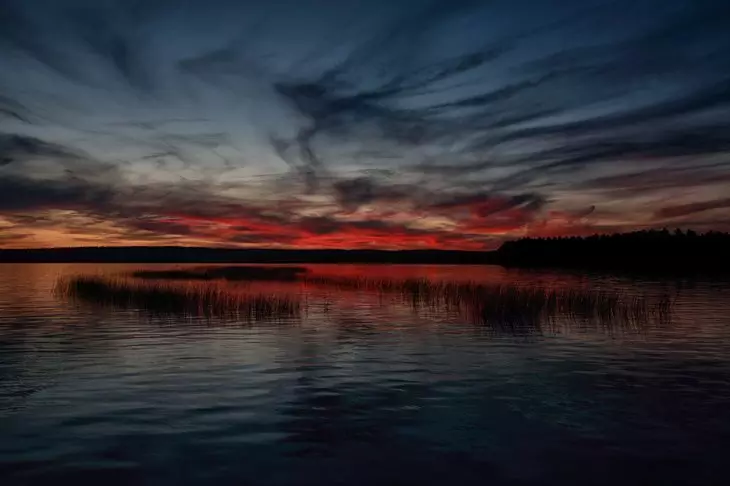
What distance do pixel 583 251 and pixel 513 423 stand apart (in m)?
143

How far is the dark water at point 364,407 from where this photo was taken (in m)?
10.9

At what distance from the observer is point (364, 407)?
15.2 meters

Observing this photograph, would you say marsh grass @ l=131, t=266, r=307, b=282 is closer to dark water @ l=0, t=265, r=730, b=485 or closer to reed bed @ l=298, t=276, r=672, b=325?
reed bed @ l=298, t=276, r=672, b=325

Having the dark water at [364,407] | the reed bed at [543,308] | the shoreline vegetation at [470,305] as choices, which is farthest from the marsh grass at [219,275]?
the dark water at [364,407]

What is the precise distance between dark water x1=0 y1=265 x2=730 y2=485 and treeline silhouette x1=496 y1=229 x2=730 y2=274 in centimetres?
9096

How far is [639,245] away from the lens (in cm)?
13675

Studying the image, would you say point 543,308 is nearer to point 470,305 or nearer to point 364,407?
point 470,305

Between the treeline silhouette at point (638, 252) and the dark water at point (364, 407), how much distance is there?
298ft

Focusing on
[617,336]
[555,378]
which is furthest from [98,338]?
[617,336]

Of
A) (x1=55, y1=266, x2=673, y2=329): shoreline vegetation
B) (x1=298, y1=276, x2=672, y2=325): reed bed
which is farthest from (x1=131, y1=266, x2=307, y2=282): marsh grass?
(x1=298, y1=276, x2=672, y2=325): reed bed

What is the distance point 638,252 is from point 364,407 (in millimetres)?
133093

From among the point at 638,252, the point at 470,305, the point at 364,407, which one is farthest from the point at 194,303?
the point at 638,252

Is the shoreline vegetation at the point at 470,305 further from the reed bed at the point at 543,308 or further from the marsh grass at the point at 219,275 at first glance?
the marsh grass at the point at 219,275

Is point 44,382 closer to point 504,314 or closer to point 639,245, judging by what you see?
point 504,314
